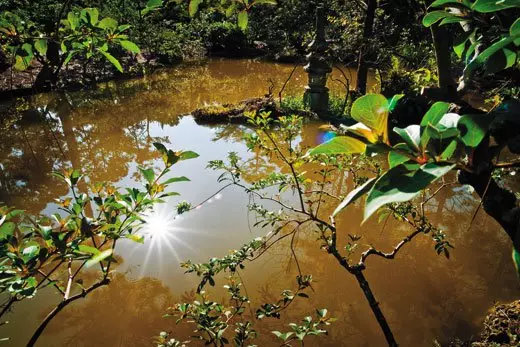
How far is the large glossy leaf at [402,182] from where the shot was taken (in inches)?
9.8

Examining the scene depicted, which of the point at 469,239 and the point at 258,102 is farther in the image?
the point at 258,102

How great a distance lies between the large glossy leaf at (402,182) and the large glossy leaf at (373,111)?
0.24 ft

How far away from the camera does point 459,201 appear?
3.47 m

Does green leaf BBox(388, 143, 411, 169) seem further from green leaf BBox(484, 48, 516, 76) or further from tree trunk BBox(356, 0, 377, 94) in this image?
tree trunk BBox(356, 0, 377, 94)

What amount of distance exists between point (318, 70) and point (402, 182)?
6.24m

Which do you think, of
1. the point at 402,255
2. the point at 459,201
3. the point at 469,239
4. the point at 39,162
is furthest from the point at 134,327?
the point at 39,162

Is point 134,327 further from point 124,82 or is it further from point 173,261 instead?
point 124,82

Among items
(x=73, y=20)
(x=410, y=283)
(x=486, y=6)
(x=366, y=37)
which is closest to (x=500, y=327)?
(x=410, y=283)

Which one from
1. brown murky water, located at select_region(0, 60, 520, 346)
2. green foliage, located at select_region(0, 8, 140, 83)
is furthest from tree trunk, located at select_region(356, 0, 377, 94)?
green foliage, located at select_region(0, 8, 140, 83)

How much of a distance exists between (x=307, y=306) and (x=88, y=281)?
66.1 inches

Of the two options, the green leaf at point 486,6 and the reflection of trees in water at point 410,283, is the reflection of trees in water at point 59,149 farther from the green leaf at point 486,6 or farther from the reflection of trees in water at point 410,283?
the green leaf at point 486,6

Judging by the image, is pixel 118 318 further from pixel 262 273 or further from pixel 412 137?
pixel 412 137

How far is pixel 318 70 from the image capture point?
6109 millimetres

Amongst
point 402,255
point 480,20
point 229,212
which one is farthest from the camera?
point 229,212
